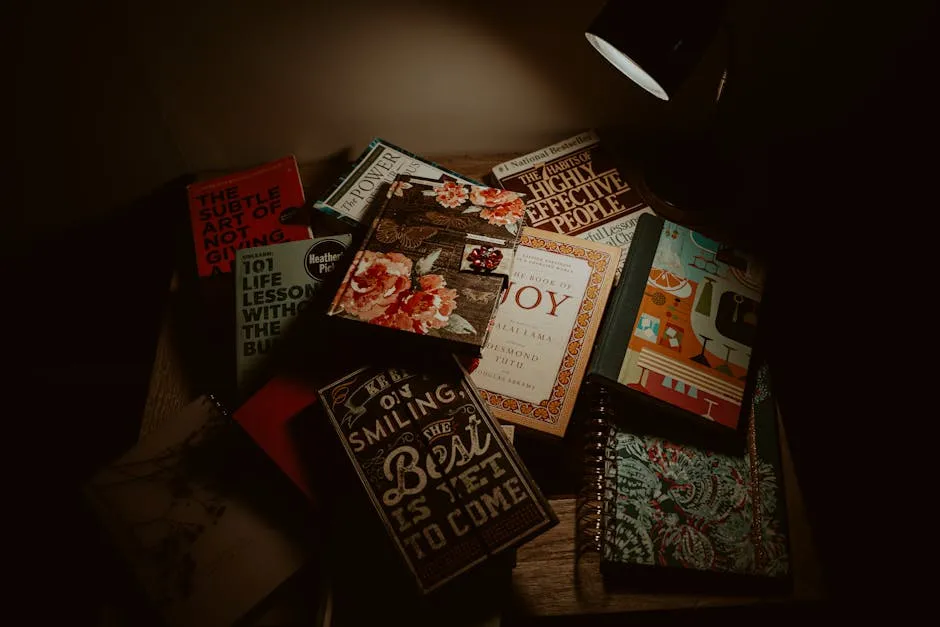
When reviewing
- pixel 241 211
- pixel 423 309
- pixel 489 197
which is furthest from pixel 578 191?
pixel 241 211

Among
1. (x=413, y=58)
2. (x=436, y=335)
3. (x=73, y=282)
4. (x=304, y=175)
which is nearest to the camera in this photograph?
(x=436, y=335)

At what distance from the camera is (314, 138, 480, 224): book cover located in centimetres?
105

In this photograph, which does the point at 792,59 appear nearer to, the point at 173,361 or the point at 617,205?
the point at 617,205

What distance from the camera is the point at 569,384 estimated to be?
34.9 inches

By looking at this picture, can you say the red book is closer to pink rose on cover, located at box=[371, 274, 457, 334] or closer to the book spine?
pink rose on cover, located at box=[371, 274, 457, 334]

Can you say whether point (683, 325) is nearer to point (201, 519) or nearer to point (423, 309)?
point (423, 309)

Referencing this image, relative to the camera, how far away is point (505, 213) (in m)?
0.95

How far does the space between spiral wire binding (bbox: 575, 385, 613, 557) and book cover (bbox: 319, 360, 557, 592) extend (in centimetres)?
16

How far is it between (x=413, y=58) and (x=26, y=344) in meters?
1.28

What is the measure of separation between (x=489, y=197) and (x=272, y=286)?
446mm

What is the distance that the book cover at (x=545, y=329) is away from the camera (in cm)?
88

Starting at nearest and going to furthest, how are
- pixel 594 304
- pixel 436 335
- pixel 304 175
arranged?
1. pixel 436 335
2. pixel 594 304
3. pixel 304 175

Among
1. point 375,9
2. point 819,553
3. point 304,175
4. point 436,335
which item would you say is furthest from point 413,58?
point 819,553

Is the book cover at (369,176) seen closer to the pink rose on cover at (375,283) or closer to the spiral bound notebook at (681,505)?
the pink rose on cover at (375,283)
